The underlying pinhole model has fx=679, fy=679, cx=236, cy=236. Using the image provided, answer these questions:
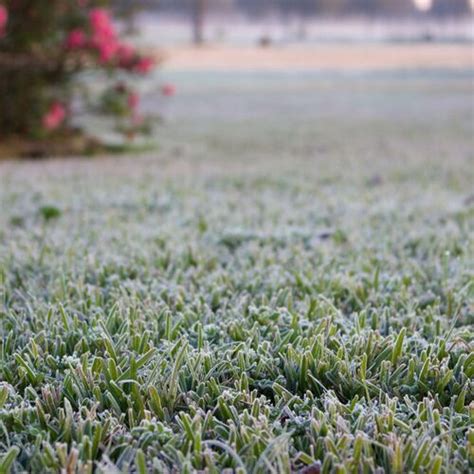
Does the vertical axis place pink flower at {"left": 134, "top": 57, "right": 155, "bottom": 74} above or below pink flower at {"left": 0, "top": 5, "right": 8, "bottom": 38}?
below

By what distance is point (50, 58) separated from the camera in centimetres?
634

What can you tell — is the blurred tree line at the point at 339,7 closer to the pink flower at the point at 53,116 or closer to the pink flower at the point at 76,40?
the pink flower at the point at 53,116

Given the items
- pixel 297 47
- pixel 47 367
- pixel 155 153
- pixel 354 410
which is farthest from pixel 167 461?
pixel 297 47

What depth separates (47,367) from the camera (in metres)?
1.51

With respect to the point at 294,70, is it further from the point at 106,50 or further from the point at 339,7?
the point at 106,50

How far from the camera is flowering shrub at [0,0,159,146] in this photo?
6.22 m

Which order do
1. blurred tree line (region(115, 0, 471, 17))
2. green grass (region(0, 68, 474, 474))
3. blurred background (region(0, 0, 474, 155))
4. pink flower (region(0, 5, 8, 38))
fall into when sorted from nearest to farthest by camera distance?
green grass (region(0, 68, 474, 474)) < pink flower (region(0, 5, 8, 38)) < blurred background (region(0, 0, 474, 155)) < blurred tree line (region(115, 0, 471, 17))

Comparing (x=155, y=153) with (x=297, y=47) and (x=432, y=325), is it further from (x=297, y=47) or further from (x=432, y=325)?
(x=297, y=47)

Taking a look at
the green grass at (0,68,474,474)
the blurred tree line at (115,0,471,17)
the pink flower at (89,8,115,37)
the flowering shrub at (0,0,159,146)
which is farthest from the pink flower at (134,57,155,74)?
the blurred tree line at (115,0,471,17)

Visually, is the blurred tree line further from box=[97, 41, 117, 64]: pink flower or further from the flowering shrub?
box=[97, 41, 117, 64]: pink flower

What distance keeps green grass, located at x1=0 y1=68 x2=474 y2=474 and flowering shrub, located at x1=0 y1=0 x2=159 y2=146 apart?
7.72 ft

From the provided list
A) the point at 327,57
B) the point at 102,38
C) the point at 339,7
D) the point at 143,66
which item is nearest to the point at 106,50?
the point at 102,38

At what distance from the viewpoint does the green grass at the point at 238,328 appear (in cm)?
118

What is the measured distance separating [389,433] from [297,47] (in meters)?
32.7
